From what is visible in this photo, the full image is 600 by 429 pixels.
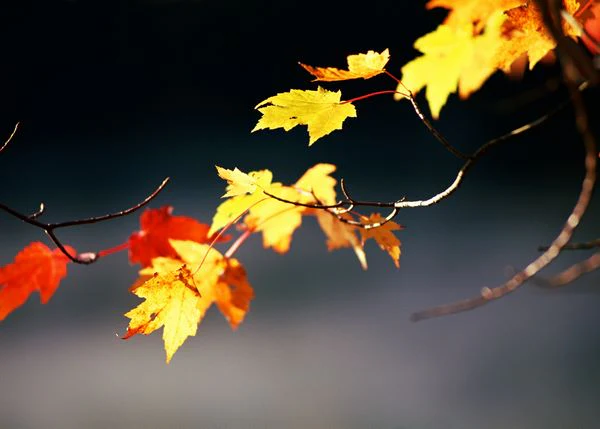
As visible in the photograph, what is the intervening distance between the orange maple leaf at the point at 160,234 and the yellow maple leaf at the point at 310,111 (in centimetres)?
26

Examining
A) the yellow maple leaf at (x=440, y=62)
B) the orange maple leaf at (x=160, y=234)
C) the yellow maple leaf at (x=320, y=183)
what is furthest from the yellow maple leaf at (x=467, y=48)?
the orange maple leaf at (x=160, y=234)

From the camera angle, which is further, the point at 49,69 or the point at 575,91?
the point at 49,69

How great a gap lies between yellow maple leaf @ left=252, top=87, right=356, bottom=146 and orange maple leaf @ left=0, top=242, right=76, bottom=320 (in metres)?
0.31

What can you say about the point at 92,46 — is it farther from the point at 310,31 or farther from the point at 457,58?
the point at 457,58

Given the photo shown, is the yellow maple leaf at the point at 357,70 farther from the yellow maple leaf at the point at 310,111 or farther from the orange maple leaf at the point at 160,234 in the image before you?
the orange maple leaf at the point at 160,234

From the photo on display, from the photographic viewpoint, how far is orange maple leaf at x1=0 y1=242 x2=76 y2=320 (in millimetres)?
670

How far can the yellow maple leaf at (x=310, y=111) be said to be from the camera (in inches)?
20.5

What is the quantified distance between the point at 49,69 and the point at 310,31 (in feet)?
4.32

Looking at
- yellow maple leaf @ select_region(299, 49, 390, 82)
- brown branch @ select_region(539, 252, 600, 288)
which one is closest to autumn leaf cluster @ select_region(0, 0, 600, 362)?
yellow maple leaf @ select_region(299, 49, 390, 82)

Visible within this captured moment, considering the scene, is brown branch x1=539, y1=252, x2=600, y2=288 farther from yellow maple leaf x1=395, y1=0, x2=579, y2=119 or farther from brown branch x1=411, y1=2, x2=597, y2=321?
yellow maple leaf x1=395, y1=0, x2=579, y2=119

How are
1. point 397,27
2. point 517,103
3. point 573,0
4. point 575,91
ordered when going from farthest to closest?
point 397,27
point 517,103
point 573,0
point 575,91

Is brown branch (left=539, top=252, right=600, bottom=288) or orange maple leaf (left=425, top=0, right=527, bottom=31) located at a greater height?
orange maple leaf (left=425, top=0, right=527, bottom=31)

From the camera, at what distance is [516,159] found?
122 inches

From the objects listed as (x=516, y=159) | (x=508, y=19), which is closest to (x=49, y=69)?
(x=516, y=159)
